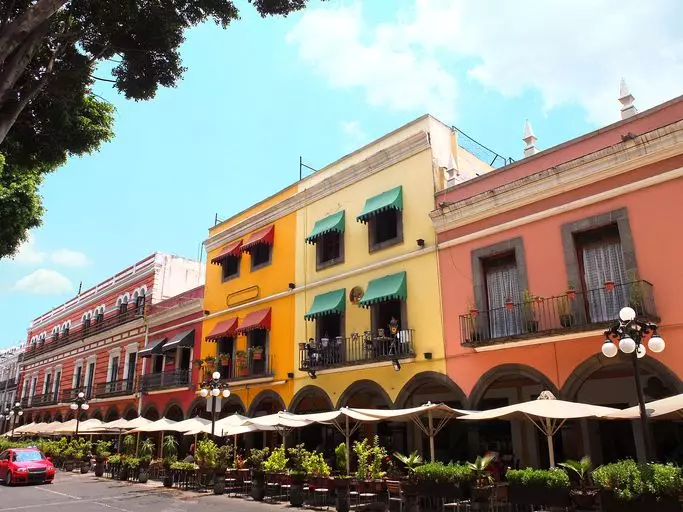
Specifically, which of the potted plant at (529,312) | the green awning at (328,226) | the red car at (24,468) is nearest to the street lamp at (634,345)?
the potted plant at (529,312)

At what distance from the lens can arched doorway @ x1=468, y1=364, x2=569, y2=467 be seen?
13434 millimetres

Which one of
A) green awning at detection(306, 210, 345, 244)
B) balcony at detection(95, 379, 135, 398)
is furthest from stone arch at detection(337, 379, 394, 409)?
balcony at detection(95, 379, 135, 398)

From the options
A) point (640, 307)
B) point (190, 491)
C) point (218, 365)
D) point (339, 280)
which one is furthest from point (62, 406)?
point (640, 307)

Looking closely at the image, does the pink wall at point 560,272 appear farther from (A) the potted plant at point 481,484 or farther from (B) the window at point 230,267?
(B) the window at point 230,267

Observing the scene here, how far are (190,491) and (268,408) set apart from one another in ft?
15.3

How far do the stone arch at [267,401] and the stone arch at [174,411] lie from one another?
226 inches

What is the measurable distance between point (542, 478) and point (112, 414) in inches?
1019

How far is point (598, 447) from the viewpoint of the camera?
13.8 metres

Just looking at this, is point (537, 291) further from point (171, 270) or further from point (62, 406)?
point (62, 406)

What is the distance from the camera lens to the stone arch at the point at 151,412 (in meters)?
26.8

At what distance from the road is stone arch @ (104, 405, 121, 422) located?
9775mm

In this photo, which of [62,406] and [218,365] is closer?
[218,365]

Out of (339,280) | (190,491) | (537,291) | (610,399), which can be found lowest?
(190,491)

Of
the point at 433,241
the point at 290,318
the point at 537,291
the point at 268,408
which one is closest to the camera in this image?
the point at 537,291
